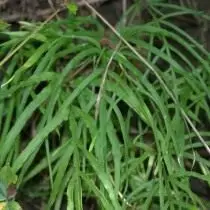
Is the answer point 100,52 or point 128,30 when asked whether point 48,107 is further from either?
point 128,30

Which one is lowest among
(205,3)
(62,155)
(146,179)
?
(146,179)

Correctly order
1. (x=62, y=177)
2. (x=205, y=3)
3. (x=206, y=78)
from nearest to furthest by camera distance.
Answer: (x=62, y=177), (x=206, y=78), (x=205, y=3)

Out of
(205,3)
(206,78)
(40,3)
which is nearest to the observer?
(206,78)

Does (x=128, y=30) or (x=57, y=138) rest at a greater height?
(x=128, y=30)

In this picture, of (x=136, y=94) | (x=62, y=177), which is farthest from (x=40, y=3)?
(x=62, y=177)

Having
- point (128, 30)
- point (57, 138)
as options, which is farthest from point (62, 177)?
point (128, 30)

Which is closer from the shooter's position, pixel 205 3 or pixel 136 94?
pixel 136 94
